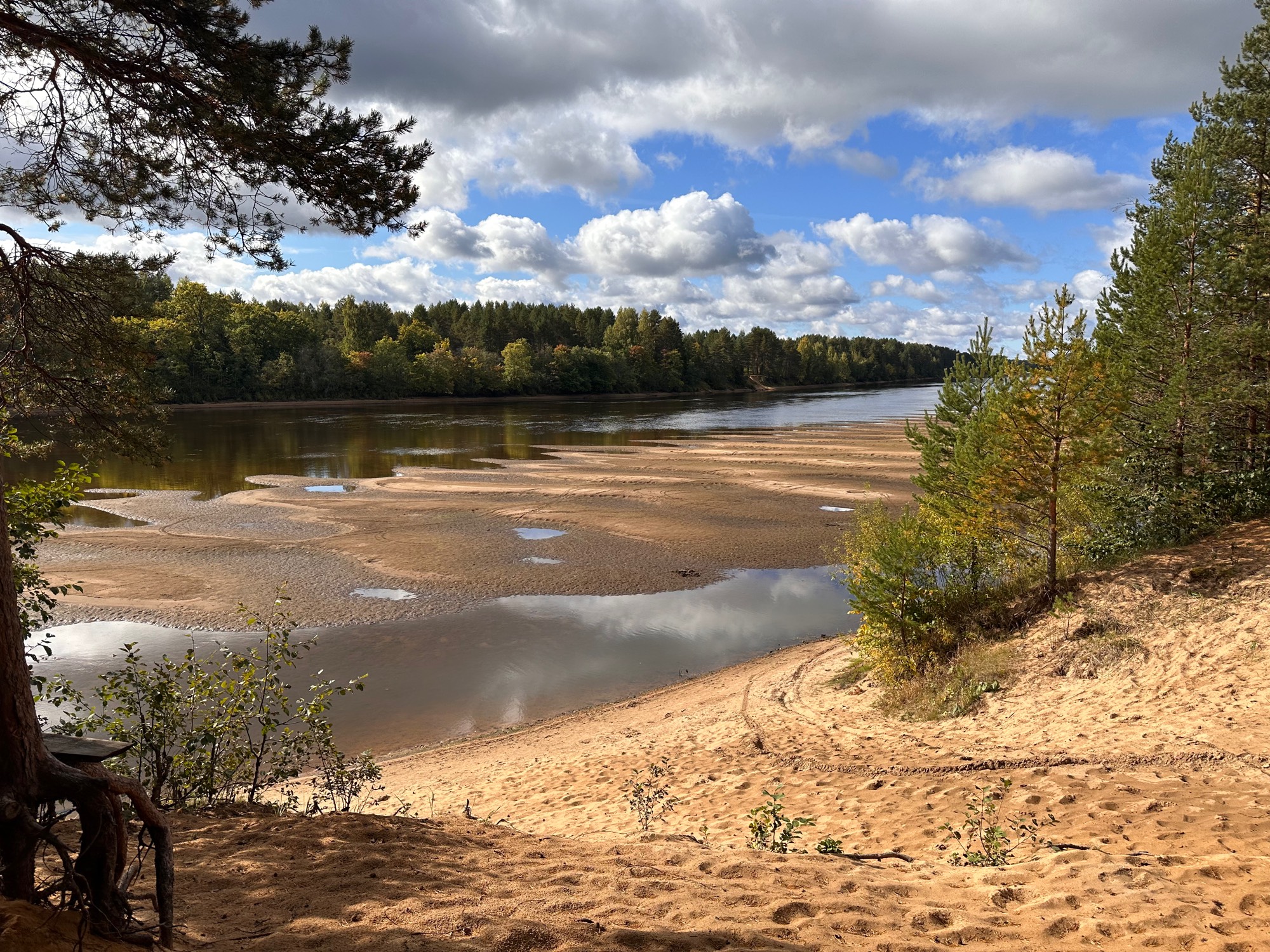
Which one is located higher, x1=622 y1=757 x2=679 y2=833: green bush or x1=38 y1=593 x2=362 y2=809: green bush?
x1=38 y1=593 x2=362 y2=809: green bush

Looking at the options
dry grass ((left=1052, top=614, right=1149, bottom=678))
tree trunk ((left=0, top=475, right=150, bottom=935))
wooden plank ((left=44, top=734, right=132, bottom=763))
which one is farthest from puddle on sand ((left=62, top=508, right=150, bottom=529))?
dry grass ((left=1052, top=614, right=1149, bottom=678))

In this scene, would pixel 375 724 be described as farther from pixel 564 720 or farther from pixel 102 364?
pixel 102 364

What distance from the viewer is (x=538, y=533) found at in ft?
95.0

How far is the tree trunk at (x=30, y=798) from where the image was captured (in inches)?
169

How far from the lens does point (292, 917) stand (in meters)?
5.29

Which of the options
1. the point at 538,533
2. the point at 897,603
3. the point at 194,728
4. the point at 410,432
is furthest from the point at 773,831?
the point at 410,432

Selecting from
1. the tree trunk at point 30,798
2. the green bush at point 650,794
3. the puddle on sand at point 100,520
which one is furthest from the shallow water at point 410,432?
the green bush at point 650,794

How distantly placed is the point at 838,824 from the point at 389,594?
1554 centimetres

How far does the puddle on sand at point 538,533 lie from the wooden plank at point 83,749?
2284cm

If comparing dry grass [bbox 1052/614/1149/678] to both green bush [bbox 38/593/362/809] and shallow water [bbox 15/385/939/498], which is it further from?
shallow water [bbox 15/385/939/498]

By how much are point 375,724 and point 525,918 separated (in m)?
9.49

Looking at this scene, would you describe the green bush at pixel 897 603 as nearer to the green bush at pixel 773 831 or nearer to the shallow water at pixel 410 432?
the green bush at pixel 773 831

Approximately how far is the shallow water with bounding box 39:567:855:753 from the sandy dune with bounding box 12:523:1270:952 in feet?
4.18

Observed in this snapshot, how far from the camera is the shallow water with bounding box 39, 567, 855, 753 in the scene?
47.6ft
